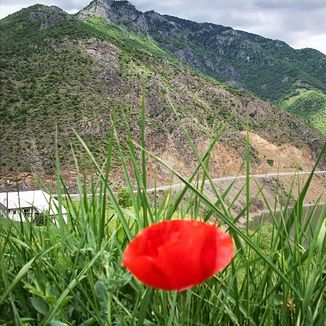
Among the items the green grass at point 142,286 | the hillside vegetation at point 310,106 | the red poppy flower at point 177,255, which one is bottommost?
the hillside vegetation at point 310,106

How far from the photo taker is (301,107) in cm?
16812

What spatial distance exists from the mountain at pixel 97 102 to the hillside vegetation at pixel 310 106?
4124 cm

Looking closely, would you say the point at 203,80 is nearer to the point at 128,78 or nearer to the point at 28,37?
the point at 128,78

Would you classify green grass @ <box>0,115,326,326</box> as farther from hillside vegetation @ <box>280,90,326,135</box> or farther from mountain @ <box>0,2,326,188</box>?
hillside vegetation @ <box>280,90,326,135</box>

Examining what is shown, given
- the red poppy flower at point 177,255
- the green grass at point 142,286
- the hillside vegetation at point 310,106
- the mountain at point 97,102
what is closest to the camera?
the red poppy flower at point 177,255

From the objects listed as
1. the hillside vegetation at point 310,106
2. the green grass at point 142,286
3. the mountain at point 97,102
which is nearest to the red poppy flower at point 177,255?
the green grass at point 142,286

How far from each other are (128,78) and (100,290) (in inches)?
3537

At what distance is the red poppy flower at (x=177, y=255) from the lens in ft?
2.71

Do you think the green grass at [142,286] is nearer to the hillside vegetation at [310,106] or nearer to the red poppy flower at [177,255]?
the red poppy flower at [177,255]

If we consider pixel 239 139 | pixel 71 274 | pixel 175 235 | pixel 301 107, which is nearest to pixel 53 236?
pixel 71 274

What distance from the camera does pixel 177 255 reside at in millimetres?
840

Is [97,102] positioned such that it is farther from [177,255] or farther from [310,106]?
[310,106]

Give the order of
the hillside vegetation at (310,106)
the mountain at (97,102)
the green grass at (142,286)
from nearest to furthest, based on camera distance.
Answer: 1. the green grass at (142,286)
2. the mountain at (97,102)
3. the hillside vegetation at (310,106)

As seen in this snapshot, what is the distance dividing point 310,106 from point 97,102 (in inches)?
4145
